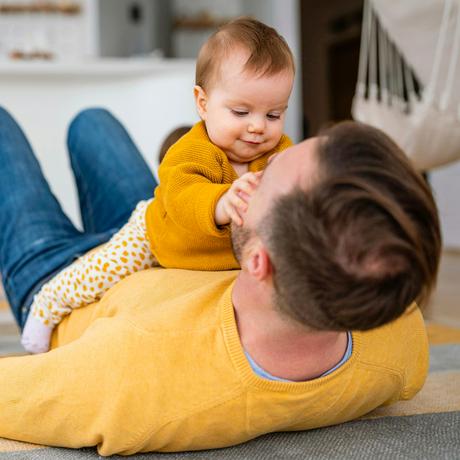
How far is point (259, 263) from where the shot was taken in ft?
2.63

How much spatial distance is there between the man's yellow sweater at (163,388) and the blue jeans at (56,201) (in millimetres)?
520

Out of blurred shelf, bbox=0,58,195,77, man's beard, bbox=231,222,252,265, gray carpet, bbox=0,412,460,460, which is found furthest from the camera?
blurred shelf, bbox=0,58,195,77

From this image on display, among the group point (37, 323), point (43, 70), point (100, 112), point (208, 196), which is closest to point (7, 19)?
point (43, 70)

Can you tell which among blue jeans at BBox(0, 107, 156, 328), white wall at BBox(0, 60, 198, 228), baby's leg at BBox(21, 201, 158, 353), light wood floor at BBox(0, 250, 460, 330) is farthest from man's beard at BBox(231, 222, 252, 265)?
white wall at BBox(0, 60, 198, 228)

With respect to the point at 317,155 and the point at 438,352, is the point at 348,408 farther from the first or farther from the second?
the point at 438,352

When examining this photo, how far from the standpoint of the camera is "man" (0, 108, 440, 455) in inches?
28.6

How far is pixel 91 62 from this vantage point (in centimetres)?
403

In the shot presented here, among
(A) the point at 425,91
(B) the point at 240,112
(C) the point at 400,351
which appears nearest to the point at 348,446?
(C) the point at 400,351

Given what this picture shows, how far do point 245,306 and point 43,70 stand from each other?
3.40 meters

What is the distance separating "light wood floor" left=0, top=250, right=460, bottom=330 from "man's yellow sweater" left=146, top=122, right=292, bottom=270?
1.23m

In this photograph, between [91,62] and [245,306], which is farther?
[91,62]

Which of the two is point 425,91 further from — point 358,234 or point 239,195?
point 358,234

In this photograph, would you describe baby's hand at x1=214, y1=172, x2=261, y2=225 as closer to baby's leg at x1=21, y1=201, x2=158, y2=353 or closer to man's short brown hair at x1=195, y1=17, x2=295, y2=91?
man's short brown hair at x1=195, y1=17, x2=295, y2=91

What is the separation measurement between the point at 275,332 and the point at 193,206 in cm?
19
